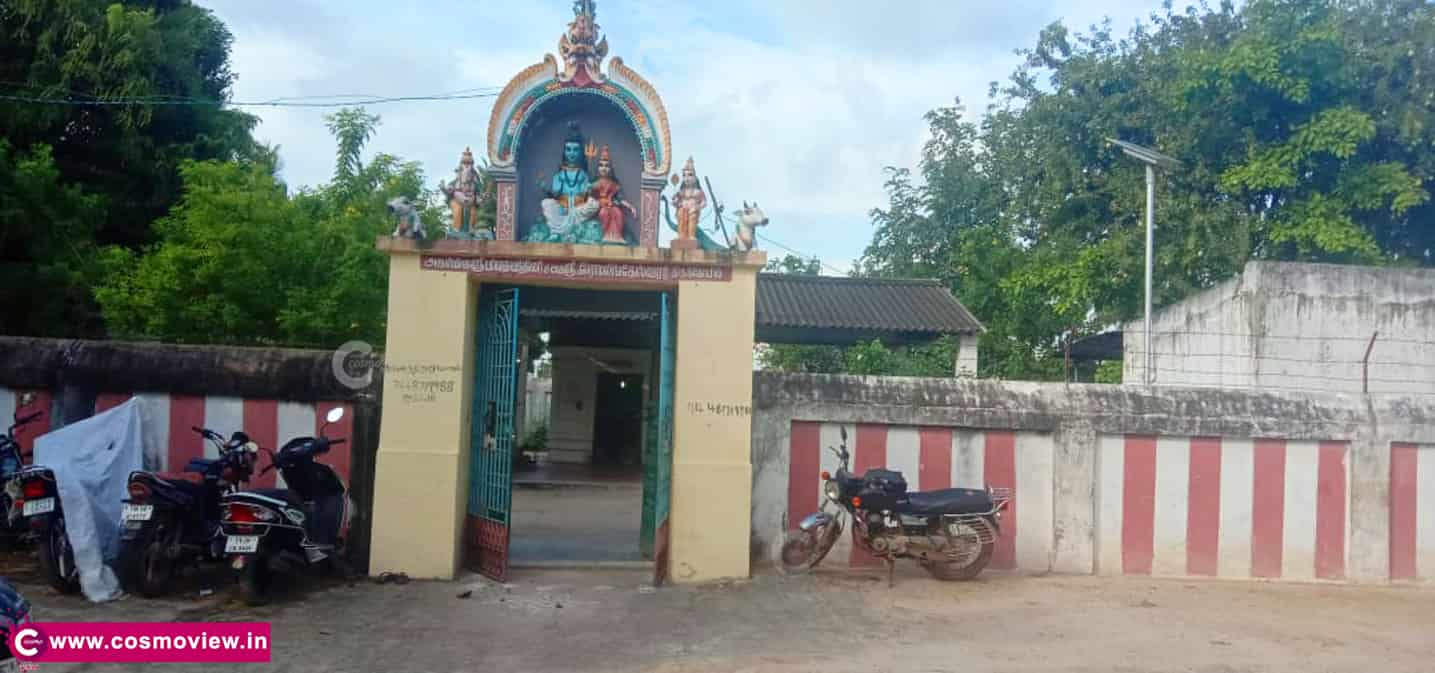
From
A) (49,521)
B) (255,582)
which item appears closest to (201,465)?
(255,582)

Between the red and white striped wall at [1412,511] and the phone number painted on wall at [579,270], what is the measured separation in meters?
6.25

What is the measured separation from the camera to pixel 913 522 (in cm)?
840

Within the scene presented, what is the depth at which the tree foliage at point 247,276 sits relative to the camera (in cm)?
1174

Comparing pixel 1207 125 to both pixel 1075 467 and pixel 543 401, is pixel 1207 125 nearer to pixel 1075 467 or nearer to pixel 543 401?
pixel 1075 467

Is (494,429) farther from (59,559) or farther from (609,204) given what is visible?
(59,559)

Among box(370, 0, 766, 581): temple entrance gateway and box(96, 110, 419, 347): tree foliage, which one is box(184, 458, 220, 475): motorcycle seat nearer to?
box(370, 0, 766, 581): temple entrance gateway

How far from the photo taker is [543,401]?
109 ft

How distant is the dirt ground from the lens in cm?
617

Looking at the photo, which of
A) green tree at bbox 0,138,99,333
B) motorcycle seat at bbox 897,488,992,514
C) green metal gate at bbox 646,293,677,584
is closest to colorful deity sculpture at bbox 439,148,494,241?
green metal gate at bbox 646,293,677,584

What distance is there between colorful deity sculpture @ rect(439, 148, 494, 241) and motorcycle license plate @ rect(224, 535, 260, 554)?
2.80m

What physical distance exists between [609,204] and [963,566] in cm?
416

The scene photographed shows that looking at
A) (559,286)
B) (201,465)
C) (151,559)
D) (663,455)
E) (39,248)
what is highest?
(39,248)

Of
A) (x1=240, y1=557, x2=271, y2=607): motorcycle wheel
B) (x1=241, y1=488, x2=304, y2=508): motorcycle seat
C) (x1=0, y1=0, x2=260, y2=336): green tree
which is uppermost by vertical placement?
(x1=0, y1=0, x2=260, y2=336): green tree

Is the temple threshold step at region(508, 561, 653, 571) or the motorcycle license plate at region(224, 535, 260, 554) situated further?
the temple threshold step at region(508, 561, 653, 571)
